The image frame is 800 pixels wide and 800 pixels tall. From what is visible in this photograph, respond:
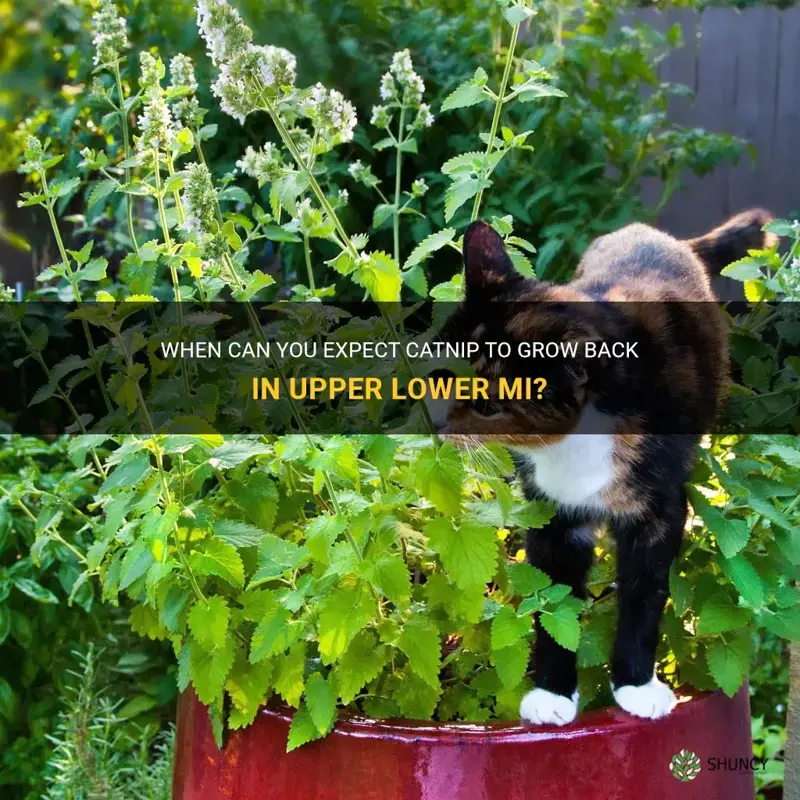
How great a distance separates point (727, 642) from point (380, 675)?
34 cm

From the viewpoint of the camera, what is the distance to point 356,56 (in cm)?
194

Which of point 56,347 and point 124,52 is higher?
point 124,52

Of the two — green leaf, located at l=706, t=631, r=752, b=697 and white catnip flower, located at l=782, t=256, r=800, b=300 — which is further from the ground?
white catnip flower, located at l=782, t=256, r=800, b=300

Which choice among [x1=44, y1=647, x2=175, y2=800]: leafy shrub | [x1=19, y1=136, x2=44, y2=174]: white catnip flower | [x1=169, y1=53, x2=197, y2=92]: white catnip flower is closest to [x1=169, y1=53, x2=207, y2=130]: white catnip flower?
[x1=169, y1=53, x2=197, y2=92]: white catnip flower

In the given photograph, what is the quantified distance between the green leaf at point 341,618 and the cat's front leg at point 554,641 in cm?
19

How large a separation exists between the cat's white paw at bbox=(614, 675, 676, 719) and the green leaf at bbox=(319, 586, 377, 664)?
0.25m

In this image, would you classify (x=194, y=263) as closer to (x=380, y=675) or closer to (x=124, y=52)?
(x=380, y=675)

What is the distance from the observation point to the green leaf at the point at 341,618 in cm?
78

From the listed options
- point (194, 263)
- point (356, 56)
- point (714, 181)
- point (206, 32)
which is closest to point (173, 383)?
point (194, 263)

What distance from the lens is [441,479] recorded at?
778mm

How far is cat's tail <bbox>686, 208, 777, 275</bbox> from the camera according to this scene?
1341mm

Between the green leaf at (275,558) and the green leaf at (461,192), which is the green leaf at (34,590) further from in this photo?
the green leaf at (461,192)

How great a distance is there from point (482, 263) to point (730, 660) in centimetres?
45

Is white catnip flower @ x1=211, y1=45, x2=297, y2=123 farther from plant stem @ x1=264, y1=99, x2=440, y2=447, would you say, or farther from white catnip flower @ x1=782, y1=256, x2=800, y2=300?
white catnip flower @ x1=782, y1=256, x2=800, y2=300
